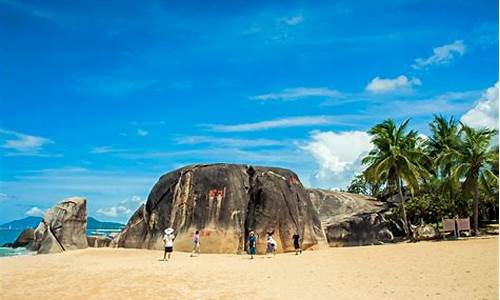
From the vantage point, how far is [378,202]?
4491cm

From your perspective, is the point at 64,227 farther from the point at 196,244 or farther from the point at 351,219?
the point at 351,219

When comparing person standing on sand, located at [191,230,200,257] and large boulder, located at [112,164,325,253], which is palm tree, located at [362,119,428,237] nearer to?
large boulder, located at [112,164,325,253]

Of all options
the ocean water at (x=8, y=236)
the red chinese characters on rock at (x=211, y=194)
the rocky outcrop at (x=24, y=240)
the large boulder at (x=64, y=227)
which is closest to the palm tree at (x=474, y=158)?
the red chinese characters on rock at (x=211, y=194)

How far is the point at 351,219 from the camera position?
124 ft

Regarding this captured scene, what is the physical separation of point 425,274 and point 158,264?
10.1m

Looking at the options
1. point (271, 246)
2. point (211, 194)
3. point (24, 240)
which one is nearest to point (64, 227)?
point (211, 194)

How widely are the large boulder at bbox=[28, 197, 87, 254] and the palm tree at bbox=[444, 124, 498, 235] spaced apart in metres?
23.5

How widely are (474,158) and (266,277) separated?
68.1 ft

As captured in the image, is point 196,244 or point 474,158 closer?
point 196,244

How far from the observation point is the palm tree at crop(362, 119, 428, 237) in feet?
120

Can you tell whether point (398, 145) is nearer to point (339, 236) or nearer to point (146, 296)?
point (339, 236)

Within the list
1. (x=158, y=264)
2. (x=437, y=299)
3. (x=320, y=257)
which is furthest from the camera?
(x=320, y=257)

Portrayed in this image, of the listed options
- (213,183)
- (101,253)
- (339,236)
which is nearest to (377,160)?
(339,236)

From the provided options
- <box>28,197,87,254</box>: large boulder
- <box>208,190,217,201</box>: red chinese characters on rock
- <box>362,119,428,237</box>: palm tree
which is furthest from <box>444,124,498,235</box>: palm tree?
<box>28,197,87,254</box>: large boulder
